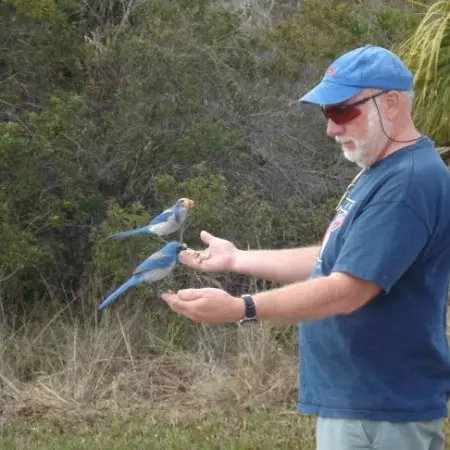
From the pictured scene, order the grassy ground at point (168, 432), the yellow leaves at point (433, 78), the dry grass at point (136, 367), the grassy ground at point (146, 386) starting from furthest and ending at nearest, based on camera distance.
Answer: the yellow leaves at point (433, 78)
the dry grass at point (136, 367)
the grassy ground at point (146, 386)
the grassy ground at point (168, 432)

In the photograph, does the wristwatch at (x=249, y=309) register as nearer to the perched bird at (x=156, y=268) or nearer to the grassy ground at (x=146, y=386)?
the perched bird at (x=156, y=268)

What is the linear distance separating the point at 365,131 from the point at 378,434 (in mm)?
891

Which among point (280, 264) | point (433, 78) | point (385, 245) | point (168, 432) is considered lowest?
point (168, 432)

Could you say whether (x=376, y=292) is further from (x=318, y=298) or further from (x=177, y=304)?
(x=177, y=304)

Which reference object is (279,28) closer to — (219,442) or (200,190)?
(200,190)

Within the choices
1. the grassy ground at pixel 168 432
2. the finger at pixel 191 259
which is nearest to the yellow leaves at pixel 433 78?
the grassy ground at pixel 168 432

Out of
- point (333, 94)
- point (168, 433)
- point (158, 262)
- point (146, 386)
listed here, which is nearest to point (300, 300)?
point (158, 262)

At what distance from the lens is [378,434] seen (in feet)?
10.6

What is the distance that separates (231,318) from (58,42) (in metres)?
6.71

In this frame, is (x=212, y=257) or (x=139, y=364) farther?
(x=139, y=364)

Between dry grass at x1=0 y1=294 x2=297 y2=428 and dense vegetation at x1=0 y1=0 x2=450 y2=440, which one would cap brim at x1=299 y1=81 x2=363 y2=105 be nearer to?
dry grass at x1=0 y1=294 x2=297 y2=428

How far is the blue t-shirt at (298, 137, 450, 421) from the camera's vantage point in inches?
122

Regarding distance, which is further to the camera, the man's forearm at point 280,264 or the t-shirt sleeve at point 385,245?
the man's forearm at point 280,264

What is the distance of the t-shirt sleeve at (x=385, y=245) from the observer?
3.06 meters
